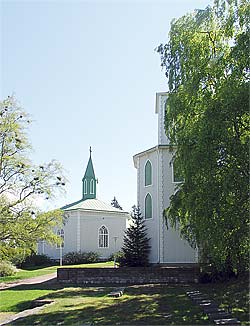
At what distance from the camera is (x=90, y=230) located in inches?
1500

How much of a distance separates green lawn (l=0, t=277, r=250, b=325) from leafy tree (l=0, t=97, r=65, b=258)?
14.1 ft

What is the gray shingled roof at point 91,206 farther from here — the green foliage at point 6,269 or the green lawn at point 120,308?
the green lawn at point 120,308

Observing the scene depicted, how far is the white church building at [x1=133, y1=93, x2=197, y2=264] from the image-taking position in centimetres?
2394

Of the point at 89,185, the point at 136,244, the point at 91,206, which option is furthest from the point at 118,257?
the point at 89,185

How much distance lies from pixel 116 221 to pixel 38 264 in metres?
8.81

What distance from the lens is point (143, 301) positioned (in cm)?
1281

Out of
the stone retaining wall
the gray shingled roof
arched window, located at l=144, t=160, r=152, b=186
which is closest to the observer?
the stone retaining wall

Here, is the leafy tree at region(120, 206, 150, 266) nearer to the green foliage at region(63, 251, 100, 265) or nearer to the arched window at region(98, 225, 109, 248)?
the green foliage at region(63, 251, 100, 265)

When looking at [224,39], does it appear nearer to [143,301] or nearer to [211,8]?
[211,8]

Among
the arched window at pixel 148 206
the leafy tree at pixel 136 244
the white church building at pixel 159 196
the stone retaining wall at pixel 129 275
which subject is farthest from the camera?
the arched window at pixel 148 206

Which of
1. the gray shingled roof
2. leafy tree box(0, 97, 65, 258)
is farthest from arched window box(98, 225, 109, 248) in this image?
leafy tree box(0, 97, 65, 258)

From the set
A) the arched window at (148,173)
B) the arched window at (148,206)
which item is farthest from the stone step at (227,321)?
the arched window at (148,173)

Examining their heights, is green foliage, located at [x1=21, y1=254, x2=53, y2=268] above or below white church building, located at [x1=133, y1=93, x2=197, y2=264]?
below

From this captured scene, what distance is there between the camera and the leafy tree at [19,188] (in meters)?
21.2
